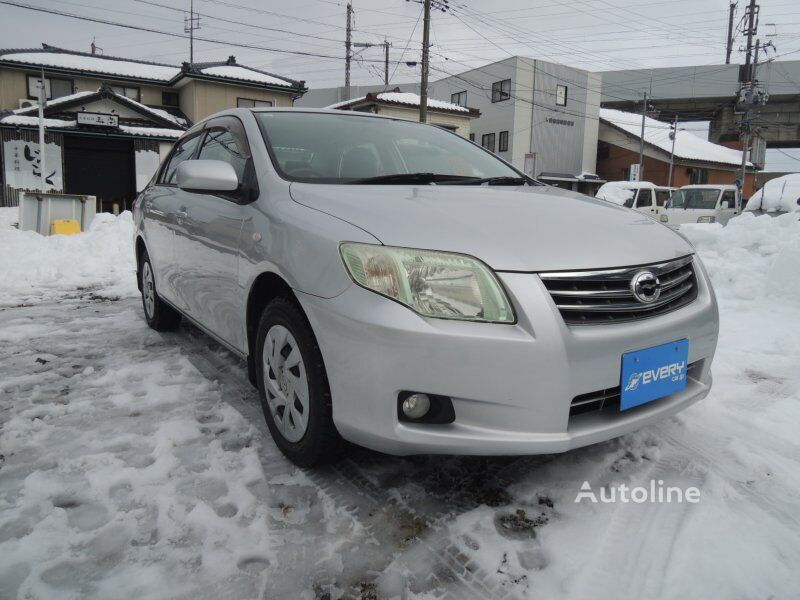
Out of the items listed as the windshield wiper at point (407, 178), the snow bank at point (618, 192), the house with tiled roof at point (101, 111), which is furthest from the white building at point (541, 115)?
the windshield wiper at point (407, 178)

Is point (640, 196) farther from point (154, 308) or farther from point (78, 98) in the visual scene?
point (78, 98)

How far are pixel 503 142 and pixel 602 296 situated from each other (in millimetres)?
29268

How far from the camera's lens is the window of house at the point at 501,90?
28797 millimetres

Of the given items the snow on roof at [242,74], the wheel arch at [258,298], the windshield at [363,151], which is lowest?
the wheel arch at [258,298]

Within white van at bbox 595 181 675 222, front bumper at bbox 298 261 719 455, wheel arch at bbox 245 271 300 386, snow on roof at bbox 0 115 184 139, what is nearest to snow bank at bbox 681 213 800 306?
front bumper at bbox 298 261 719 455

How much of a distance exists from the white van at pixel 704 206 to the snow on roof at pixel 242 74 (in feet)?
49.7

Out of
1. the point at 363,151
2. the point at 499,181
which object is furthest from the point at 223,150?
the point at 499,181

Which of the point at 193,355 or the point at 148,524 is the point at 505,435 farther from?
the point at 193,355

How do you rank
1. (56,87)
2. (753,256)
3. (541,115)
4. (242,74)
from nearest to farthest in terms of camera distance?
(753,256) < (56,87) < (242,74) < (541,115)

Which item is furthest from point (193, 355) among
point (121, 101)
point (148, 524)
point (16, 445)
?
point (121, 101)

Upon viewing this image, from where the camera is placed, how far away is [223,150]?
2.90 m

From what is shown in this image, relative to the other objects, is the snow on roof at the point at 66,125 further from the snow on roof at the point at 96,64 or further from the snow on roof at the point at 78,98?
the snow on roof at the point at 96,64

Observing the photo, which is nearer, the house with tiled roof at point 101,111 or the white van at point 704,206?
the white van at point 704,206

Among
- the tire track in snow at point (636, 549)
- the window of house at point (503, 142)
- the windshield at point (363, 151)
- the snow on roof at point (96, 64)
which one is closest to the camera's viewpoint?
the tire track in snow at point (636, 549)
